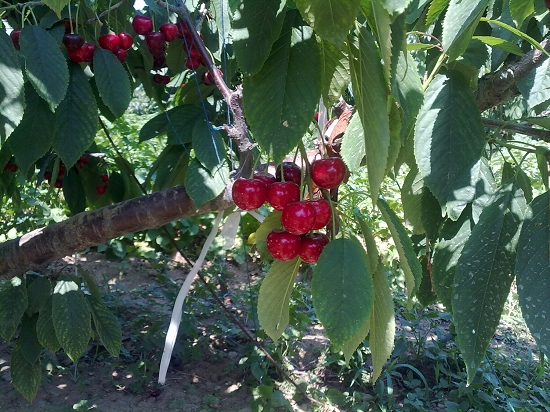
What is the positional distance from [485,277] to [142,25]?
4.38 ft

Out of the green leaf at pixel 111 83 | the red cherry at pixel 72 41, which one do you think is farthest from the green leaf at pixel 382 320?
the red cherry at pixel 72 41

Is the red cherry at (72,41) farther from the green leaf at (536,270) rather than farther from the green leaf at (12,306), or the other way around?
the green leaf at (536,270)

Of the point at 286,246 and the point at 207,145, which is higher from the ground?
the point at 207,145

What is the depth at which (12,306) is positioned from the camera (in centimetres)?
164

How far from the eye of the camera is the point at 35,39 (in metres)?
1.20

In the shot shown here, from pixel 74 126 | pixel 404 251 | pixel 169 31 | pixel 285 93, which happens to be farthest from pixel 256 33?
pixel 169 31

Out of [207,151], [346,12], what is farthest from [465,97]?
[207,151]

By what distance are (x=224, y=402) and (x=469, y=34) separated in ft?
7.35

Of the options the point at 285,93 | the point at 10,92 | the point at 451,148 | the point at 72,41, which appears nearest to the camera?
the point at 285,93

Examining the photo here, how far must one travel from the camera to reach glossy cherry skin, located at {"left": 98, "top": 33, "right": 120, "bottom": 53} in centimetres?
147

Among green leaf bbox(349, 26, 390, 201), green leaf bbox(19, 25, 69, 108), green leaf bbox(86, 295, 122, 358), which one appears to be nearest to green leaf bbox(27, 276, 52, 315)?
green leaf bbox(86, 295, 122, 358)

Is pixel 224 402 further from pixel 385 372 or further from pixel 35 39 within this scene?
pixel 35 39

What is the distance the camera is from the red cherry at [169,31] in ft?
5.43

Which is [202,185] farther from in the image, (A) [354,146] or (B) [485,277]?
(B) [485,277]
